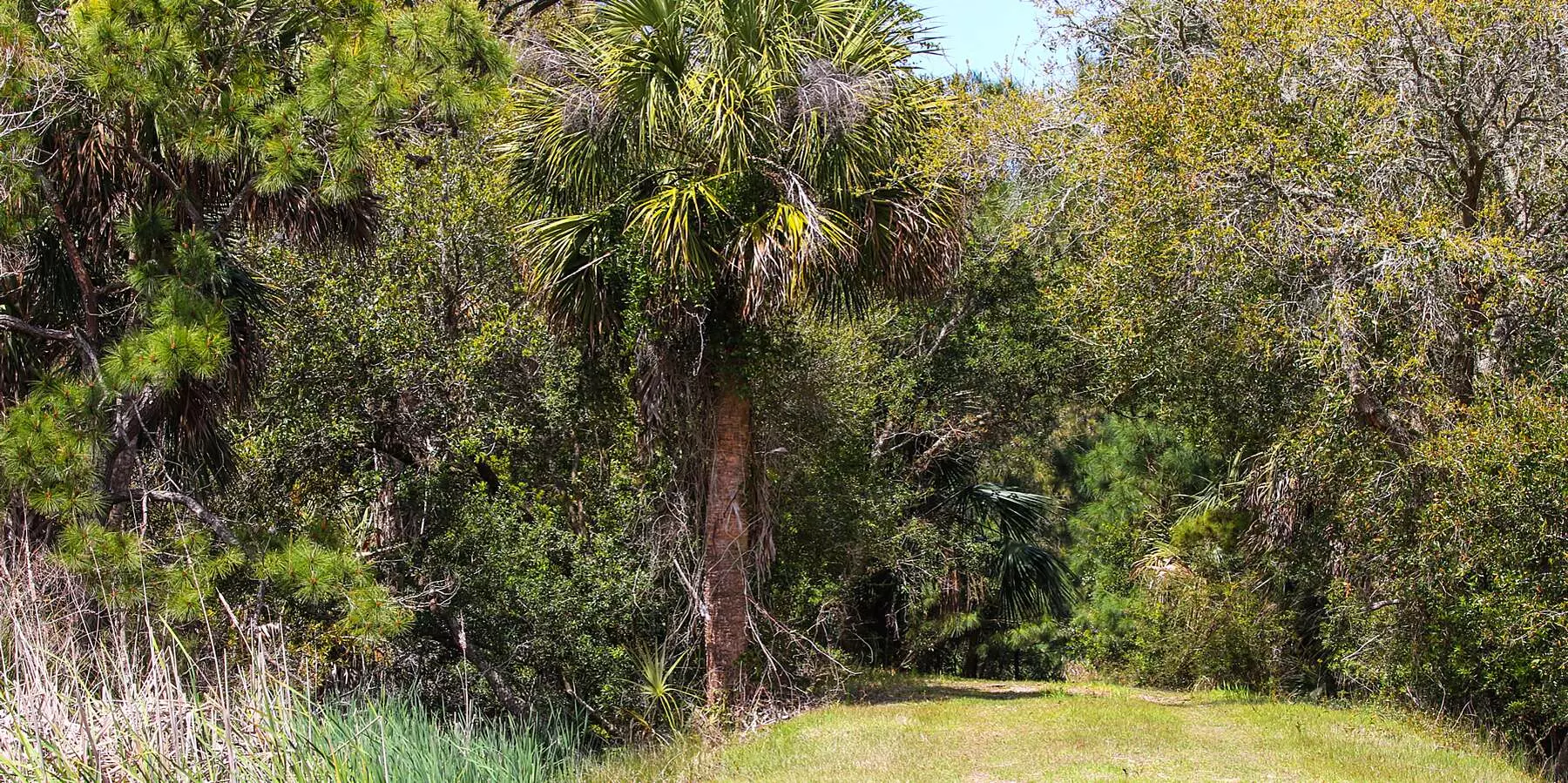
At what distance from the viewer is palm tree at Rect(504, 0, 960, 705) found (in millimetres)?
11195

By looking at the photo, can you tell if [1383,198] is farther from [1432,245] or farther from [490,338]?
[490,338]

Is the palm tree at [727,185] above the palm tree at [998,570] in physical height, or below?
above

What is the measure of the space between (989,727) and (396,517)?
607 centimetres

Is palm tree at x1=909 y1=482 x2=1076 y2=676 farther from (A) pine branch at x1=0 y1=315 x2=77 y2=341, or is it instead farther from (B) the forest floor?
(A) pine branch at x1=0 y1=315 x2=77 y2=341

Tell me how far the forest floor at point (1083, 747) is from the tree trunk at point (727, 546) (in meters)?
0.92

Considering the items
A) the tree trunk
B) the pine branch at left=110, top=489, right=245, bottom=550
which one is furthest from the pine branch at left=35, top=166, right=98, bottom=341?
the tree trunk

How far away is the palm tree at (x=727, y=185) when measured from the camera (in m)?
11.2

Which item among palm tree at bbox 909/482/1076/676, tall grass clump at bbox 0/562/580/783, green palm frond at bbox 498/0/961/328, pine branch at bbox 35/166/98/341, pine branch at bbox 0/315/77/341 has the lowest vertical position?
palm tree at bbox 909/482/1076/676

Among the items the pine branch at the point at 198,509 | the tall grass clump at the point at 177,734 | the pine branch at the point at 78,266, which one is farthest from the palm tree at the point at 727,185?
the tall grass clump at the point at 177,734

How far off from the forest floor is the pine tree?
3.09 metres

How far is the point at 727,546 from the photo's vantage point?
1214 cm

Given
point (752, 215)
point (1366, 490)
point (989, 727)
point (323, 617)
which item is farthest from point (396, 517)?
point (1366, 490)

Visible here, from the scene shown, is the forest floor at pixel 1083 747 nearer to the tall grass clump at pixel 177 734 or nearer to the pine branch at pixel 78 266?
the tall grass clump at pixel 177 734

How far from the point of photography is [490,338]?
12.6 metres
